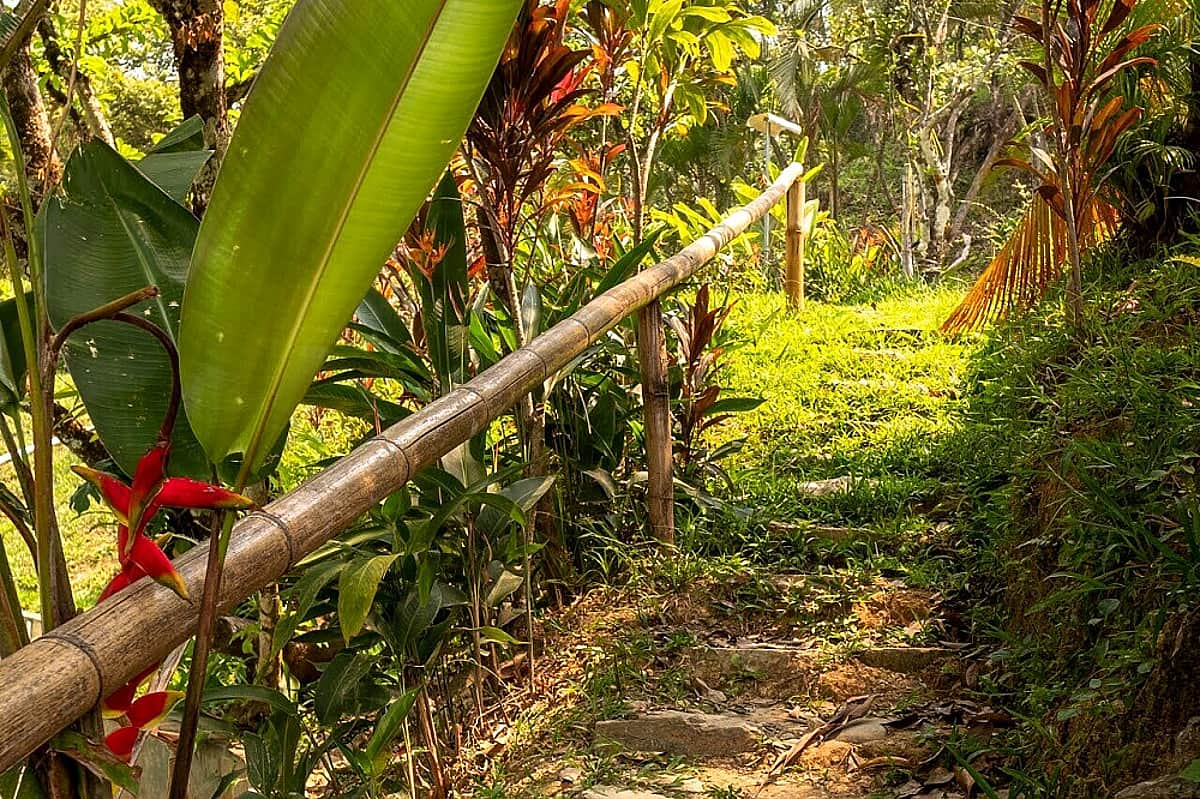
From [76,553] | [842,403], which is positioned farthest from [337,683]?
[76,553]

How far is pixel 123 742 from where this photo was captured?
900 millimetres

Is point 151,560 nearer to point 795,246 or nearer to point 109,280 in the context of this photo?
point 109,280

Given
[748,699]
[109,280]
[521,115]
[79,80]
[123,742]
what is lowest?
[748,699]

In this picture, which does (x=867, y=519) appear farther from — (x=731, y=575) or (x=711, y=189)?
(x=711, y=189)

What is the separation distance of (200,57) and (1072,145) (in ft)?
9.02

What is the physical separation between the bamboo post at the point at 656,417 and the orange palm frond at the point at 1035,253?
1958 mm

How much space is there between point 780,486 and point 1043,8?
180 cm

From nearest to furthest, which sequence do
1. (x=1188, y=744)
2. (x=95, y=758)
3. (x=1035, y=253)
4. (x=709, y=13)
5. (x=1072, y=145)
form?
(x=95, y=758), (x=1188, y=744), (x=1072, y=145), (x=709, y=13), (x=1035, y=253)

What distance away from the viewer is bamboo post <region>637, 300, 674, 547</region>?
10.3ft

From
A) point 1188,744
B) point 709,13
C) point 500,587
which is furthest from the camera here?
point 709,13

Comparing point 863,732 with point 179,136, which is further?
point 863,732

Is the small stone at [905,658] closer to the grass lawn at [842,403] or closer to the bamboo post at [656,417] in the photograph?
the bamboo post at [656,417]

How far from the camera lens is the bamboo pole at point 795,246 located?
6.32 m

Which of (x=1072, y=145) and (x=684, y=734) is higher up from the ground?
(x=1072, y=145)
